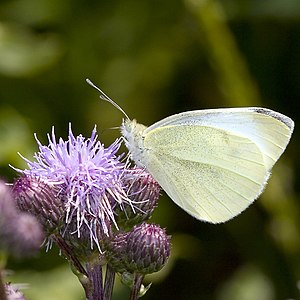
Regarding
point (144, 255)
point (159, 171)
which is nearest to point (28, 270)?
point (159, 171)

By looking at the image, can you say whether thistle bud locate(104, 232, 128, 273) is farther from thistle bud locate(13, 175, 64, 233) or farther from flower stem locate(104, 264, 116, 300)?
thistle bud locate(13, 175, 64, 233)

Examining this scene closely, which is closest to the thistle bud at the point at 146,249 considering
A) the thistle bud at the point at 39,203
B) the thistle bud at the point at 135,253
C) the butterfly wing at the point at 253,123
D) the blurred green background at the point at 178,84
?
the thistle bud at the point at 135,253

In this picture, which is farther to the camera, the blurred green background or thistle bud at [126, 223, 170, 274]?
the blurred green background

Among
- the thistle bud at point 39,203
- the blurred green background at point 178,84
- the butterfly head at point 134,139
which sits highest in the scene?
the thistle bud at point 39,203

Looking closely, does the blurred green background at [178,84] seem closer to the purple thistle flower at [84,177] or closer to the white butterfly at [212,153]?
the white butterfly at [212,153]

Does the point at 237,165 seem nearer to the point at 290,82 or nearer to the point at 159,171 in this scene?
the point at 159,171

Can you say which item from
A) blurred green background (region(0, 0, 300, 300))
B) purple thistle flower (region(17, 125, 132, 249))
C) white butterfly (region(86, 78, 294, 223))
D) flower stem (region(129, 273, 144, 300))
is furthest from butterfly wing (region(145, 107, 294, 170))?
blurred green background (region(0, 0, 300, 300))

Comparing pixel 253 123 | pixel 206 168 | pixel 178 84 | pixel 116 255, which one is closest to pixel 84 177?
pixel 116 255
